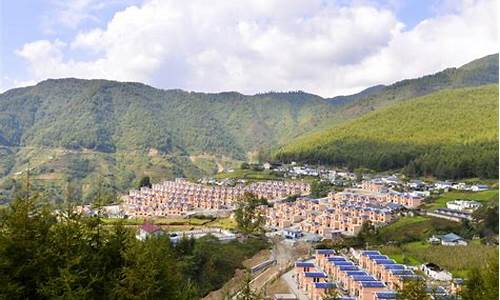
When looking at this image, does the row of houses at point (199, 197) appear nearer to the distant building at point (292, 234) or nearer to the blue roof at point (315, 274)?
the distant building at point (292, 234)

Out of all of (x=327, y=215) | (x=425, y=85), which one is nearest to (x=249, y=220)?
(x=327, y=215)

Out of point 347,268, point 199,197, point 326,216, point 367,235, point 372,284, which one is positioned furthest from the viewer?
point 199,197

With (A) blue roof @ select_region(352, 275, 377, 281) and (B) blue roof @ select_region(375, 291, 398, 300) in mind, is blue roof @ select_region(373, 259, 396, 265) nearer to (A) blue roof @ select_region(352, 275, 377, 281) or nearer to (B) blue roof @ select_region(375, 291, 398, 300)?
(A) blue roof @ select_region(352, 275, 377, 281)

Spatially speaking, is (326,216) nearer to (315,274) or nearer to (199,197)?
(315,274)

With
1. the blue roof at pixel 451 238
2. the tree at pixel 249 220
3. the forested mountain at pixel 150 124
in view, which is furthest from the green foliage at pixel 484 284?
the forested mountain at pixel 150 124

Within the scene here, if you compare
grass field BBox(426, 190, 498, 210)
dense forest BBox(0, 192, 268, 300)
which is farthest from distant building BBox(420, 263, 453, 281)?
grass field BBox(426, 190, 498, 210)

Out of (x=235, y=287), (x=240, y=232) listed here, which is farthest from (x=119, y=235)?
(x=240, y=232)

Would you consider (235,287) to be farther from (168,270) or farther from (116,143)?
(116,143)
